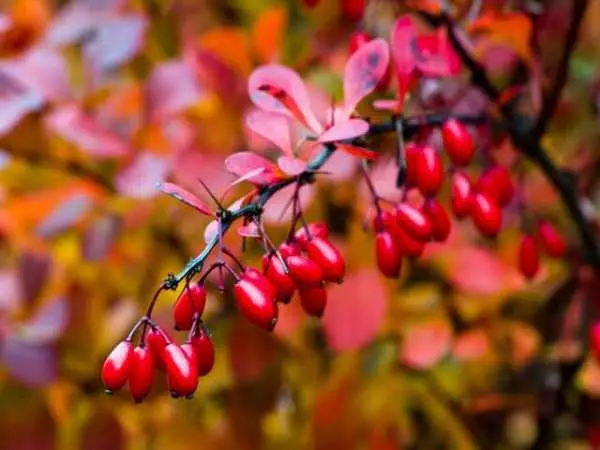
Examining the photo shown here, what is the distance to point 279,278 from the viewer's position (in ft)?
1.58

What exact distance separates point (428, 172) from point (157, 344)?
0.20m

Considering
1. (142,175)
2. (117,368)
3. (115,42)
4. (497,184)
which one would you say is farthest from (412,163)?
(115,42)

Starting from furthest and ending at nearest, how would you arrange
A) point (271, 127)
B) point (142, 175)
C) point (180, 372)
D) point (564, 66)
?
Answer: point (142, 175)
point (564, 66)
point (271, 127)
point (180, 372)

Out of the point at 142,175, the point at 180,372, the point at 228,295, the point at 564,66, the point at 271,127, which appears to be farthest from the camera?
the point at 228,295

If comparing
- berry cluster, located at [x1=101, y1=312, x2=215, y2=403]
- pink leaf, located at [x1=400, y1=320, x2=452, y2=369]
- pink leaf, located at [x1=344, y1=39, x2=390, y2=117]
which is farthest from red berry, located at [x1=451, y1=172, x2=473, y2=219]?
pink leaf, located at [x1=400, y1=320, x2=452, y2=369]

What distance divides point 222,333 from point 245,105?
231 mm

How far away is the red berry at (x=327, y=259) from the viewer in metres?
0.50

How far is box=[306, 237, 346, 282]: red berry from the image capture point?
497 mm

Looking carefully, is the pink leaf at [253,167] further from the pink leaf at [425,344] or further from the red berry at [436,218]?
the pink leaf at [425,344]

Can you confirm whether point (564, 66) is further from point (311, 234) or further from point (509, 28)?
point (311, 234)

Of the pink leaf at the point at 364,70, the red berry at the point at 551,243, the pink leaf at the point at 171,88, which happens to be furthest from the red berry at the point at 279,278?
the pink leaf at the point at 171,88

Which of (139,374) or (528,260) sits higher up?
(139,374)

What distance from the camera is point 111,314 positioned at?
1021 mm

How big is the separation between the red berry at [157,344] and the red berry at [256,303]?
4 centimetres
